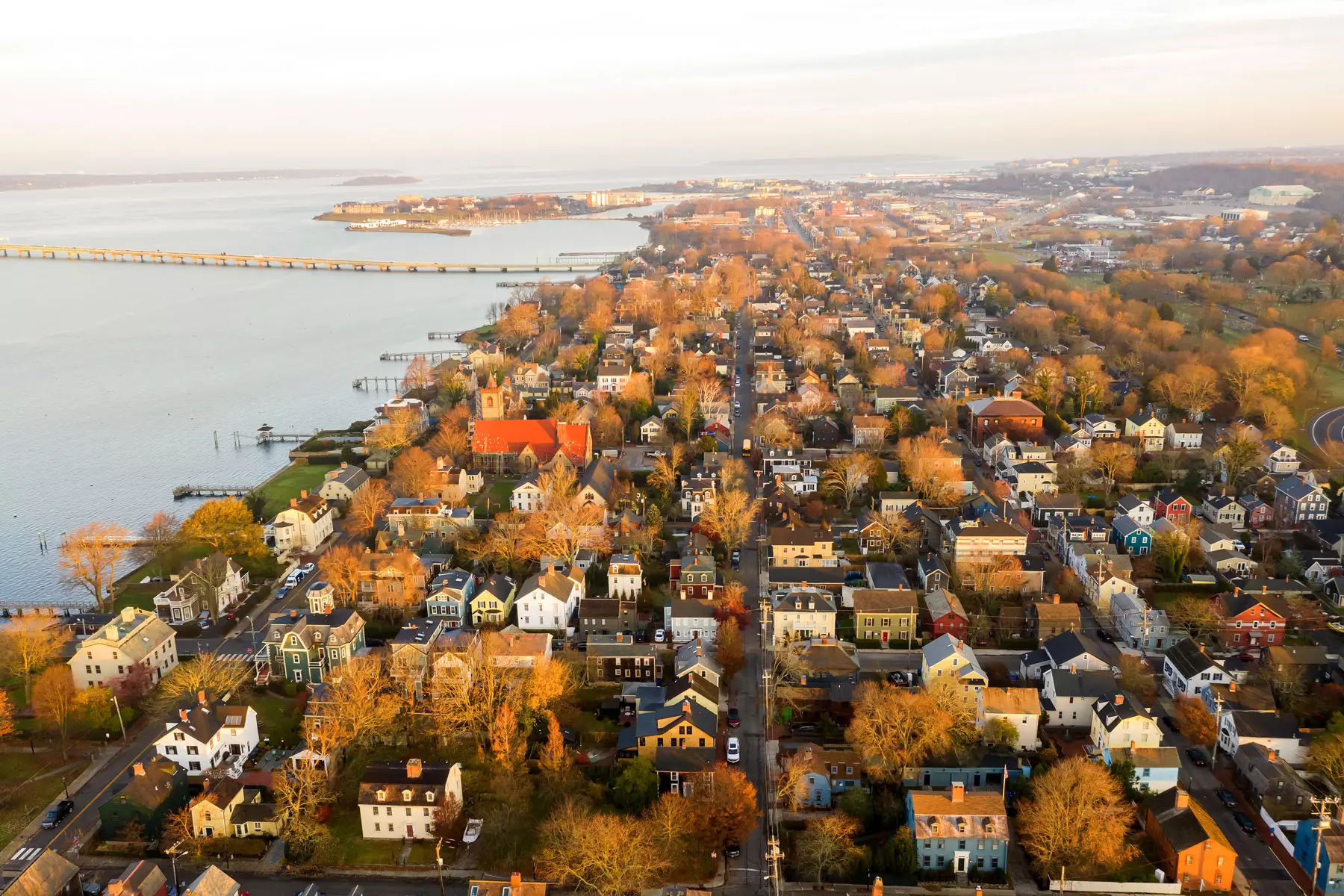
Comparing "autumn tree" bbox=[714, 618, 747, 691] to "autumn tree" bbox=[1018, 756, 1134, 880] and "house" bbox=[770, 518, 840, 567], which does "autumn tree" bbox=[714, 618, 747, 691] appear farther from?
"autumn tree" bbox=[1018, 756, 1134, 880]

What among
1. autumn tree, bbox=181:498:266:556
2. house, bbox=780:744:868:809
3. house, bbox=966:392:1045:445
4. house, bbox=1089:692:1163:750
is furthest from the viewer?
house, bbox=966:392:1045:445

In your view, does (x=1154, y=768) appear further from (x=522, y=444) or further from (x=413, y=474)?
(x=522, y=444)

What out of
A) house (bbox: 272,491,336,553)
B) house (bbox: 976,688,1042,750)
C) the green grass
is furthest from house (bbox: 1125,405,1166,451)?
the green grass

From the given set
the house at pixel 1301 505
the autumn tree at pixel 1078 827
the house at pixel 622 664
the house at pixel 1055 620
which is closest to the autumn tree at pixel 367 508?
Answer: the house at pixel 622 664

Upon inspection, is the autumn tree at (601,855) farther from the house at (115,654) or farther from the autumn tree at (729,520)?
the autumn tree at (729,520)

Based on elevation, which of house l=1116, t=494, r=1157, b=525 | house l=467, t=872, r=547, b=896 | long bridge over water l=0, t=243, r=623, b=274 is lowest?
house l=467, t=872, r=547, b=896

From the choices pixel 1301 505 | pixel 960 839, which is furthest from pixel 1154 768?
pixel 1301 505

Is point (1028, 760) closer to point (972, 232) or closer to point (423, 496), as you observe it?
point (423, 496)
